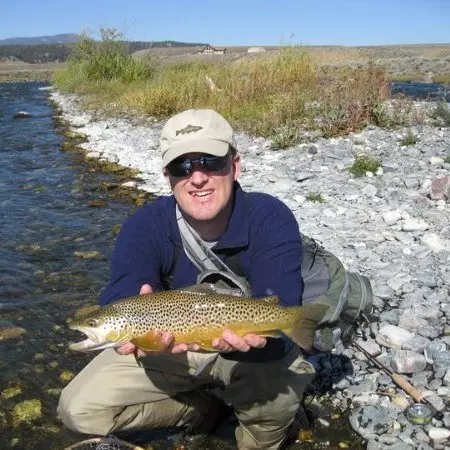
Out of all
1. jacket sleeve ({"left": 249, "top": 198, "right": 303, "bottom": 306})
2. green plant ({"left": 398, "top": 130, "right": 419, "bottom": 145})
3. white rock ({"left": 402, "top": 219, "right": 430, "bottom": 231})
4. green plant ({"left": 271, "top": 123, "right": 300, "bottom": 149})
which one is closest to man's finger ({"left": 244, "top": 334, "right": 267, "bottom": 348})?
jacket sleeve ({"left": 249, "top": 198, "right": 303, "bottom": 306})

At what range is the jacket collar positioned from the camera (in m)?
3.11

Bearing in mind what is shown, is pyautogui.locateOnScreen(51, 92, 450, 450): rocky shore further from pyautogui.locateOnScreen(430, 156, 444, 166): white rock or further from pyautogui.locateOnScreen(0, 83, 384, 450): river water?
pyautogui.locateOnScreen(0, 83, 384, 450): river water

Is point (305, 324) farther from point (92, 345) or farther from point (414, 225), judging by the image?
point (414, 225)

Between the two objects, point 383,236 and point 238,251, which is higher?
point 238,251

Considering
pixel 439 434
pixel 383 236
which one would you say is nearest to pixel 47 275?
pixel 383 236

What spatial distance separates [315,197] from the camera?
7852 mm

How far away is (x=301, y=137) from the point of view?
1130 centimetres

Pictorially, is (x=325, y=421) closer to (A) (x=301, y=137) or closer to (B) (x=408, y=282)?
(B) (x=408, y=282)

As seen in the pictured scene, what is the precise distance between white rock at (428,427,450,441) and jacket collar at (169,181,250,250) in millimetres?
1692

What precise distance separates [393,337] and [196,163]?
2319 mm

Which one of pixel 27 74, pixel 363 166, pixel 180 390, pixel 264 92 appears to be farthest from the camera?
pixel 27 74

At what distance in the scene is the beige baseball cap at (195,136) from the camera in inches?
119

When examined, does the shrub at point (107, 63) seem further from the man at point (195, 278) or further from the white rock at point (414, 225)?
the man at point (195, 278)

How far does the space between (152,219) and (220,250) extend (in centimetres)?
47
